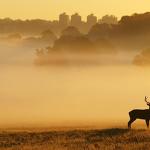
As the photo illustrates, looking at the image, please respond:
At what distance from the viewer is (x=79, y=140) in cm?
3838

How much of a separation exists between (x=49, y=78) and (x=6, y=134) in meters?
158

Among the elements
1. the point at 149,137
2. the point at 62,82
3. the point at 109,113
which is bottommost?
the point at 149,137

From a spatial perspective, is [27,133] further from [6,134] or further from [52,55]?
[52,55]

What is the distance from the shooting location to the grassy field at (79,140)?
3594 centimetres

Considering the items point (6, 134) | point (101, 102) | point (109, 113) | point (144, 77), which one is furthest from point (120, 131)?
point (144, 77)

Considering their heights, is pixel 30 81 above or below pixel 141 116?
above

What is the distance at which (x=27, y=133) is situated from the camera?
40.8 meters

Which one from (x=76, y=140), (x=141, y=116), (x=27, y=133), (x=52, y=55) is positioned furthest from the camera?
(x=52, y=55)

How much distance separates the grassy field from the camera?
35.9 m

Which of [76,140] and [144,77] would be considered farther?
[144,77]

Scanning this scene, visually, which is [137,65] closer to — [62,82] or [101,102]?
[62,82]

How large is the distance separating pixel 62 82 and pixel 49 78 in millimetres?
11388

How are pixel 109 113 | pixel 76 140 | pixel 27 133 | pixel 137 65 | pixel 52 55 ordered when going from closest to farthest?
pixel 76 140 < pixel 27 133 < pixel 109 113 < pixel 137 65 < pixel 52 55

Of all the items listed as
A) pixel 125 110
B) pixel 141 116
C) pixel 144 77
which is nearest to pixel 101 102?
pixel 125 110
